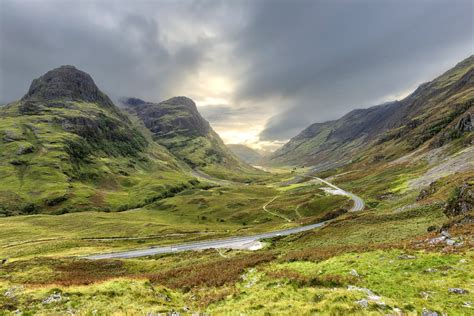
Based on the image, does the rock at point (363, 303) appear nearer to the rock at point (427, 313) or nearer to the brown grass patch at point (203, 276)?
the rock at point (427, 313)

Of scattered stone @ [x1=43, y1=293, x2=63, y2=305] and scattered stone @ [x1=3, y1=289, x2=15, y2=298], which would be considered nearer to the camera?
scattered stone @ [x1=43, y1=293, x2=63, y2=305]

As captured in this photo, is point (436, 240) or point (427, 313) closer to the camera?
point (427, 313)

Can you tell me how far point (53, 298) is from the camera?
751 inches

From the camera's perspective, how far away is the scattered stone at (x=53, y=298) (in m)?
18.6

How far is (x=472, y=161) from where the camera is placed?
96125mm

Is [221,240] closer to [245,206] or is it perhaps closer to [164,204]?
[245,206]

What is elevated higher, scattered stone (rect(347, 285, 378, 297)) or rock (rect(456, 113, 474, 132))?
rock (rect(456, 113, 474, 132))

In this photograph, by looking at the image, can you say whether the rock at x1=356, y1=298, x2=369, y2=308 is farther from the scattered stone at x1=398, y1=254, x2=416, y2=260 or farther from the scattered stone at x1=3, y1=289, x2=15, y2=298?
the scattered stone at x1=3, y1=289, x2=15, y2=298

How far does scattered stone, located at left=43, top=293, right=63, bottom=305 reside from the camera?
61.0 ft

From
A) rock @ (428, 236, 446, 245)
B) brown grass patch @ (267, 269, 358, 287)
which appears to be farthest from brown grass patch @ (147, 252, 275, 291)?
rock @ (428, 236, 446, 245)

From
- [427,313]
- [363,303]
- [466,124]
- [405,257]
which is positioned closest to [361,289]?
[363,303]

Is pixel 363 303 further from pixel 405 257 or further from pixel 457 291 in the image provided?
pixel 405 257

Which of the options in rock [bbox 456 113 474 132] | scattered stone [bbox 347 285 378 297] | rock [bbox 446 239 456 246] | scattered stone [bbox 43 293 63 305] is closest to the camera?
scattered stone [bbox 347 285 378 297]

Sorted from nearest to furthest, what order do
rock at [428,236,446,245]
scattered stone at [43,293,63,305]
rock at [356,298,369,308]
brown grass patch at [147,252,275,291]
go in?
rock at [356,298,369,308] < scattered stone at [43,293,63,305] < rock at [428,236,446,245] < brown grass patch at [147,252,275,291]
